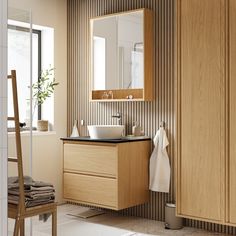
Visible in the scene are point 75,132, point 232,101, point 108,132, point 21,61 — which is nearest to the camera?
point 21,61

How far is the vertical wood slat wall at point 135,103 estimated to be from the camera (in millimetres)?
4137

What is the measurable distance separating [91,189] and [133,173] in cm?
44

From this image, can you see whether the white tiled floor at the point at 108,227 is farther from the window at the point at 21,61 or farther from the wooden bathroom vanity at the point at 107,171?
the window at the point at 21,61

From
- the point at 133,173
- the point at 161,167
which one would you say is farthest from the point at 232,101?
the point at 133,173

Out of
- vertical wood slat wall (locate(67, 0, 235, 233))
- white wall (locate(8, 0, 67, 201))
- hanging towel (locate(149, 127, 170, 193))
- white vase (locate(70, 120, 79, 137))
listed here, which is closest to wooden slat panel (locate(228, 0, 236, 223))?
vertical wood slat wall (locate(67, 0, 235, 233))

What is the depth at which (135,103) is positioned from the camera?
4.41 meters

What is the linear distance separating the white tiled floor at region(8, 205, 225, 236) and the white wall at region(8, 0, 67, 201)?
0.54 metres

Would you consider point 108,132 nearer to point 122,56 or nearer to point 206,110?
point 122,56

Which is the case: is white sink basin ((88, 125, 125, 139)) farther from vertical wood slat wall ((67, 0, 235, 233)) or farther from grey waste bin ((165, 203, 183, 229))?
grey waste bin ((165, 203, 183, 229))

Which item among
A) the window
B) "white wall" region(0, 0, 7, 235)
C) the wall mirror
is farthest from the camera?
the wall mirror

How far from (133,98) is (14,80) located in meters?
1.70

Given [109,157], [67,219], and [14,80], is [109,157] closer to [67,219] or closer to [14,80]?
[67,219]

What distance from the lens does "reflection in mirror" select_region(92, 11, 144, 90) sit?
4.24 meters

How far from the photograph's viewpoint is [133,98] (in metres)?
4.33
